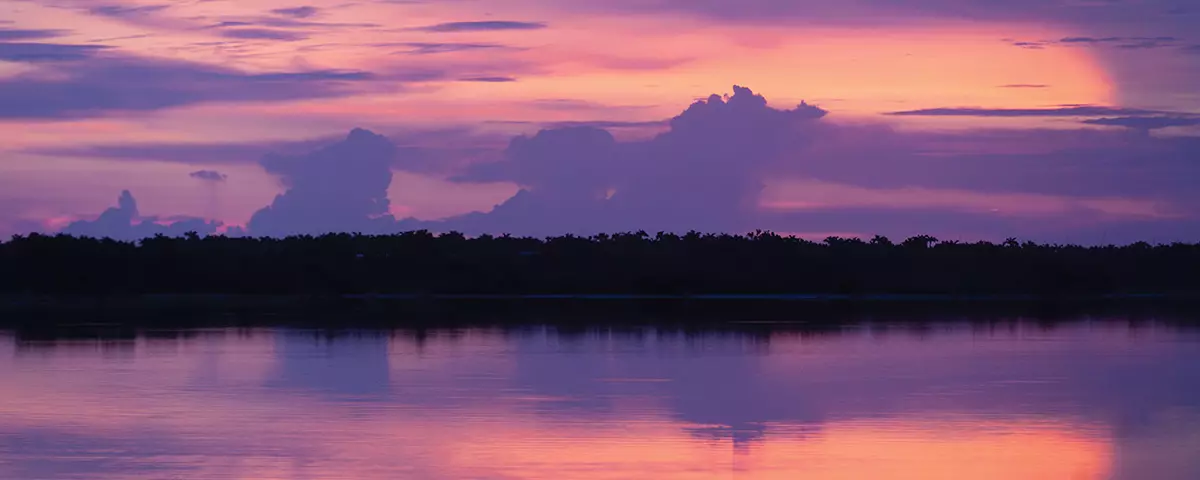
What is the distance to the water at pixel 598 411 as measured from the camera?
1516cm

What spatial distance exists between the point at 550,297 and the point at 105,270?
76.3ft

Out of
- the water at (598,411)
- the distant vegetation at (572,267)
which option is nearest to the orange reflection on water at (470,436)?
the water at (598,411)

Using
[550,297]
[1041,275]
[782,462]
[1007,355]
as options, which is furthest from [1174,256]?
[782,462]

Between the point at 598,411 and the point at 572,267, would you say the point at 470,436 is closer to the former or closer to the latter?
the point at 598,411

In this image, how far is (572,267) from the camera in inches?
3551

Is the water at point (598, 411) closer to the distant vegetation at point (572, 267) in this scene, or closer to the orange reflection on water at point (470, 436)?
the orange reflection on water at point (470, 436)

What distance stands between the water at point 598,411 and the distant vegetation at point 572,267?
4475 cm

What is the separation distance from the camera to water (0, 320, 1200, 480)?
1516 centimetres

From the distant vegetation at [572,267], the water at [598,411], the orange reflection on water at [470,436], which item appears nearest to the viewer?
the orange reflection on water at [470,436]

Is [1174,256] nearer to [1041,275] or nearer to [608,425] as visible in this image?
[1041,275]

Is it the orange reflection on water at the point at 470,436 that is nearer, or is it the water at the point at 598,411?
the orange reflection on water at the point at 470,436

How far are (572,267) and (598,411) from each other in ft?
231

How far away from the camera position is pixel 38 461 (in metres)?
15.2

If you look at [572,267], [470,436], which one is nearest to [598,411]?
[470,436]
